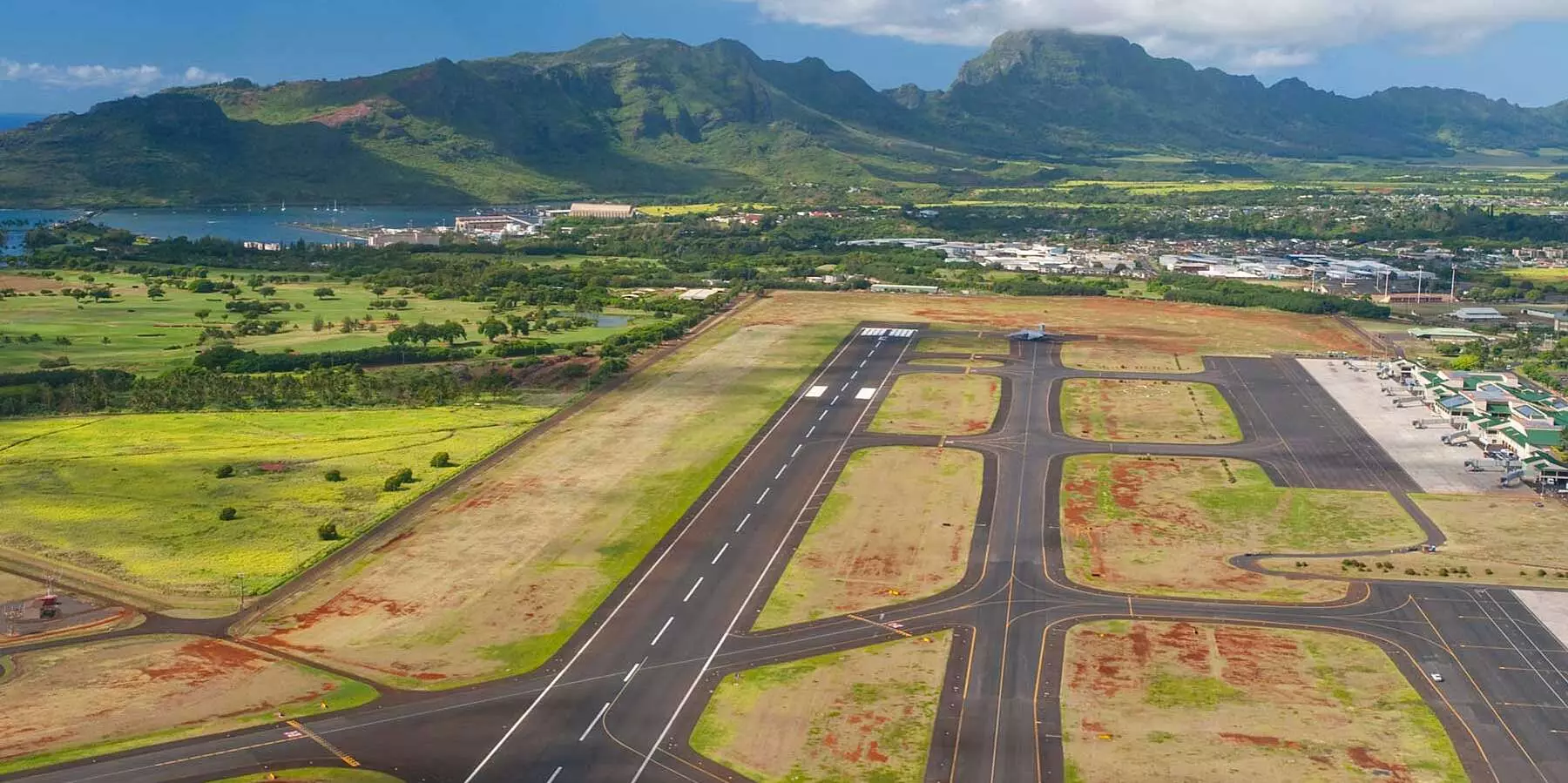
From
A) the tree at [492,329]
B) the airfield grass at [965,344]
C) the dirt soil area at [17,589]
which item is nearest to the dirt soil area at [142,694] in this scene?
the dirt soil area at [17,589]

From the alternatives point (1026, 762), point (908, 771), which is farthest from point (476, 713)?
point (1026, 762)

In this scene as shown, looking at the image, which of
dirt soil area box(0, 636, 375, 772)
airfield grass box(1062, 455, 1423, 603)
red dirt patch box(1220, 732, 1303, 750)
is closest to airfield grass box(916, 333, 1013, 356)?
airfield grass box(1062, 455, 1423, 603)

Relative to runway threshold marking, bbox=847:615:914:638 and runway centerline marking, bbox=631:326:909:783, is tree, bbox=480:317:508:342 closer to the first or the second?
runway centerline marking, bbox=631:326:909:783

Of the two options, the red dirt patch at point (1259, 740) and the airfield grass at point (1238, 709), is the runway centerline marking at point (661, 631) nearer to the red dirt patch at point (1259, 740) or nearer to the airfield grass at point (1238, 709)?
the airfield grass at point (1238, 709)

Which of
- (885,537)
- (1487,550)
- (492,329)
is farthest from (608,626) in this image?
(492,329)

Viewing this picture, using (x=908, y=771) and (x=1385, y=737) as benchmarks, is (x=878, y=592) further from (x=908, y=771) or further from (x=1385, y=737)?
(x=1385, y=737)

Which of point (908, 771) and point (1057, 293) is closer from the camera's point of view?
point (908, 771)
